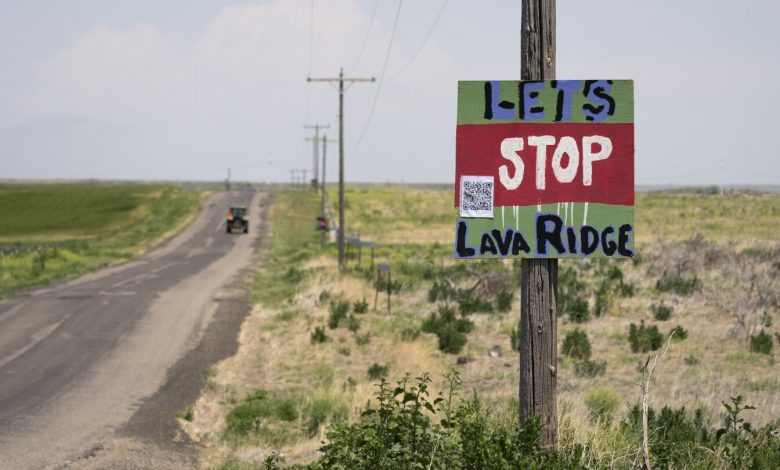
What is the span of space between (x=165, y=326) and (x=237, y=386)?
19.7ft

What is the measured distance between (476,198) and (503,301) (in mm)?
15415

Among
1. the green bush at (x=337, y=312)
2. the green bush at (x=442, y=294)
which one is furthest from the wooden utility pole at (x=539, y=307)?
the green bush at (x=442, y=294)

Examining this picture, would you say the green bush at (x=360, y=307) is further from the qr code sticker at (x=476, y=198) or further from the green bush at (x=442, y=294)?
the qr code sticker at (x=476, y=198)

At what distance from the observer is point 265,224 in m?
60.4

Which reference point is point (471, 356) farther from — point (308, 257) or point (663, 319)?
point (308, 257)

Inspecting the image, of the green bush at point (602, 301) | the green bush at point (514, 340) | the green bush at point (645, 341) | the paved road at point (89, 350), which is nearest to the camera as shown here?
the paved road at point (89, 350)

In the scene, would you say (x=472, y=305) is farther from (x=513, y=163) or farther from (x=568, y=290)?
(x=513, y=163)

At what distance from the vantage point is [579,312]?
18984mm

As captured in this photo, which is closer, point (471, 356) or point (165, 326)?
point (471, 356)

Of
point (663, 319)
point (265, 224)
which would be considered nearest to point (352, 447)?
point (663, 319)

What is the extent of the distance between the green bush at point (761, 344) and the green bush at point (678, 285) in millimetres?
6214

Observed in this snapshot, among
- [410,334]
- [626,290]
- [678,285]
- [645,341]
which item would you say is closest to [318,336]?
[410,334]

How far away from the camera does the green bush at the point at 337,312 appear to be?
1883 centimetres

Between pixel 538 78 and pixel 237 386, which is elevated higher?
pixel 538 78
